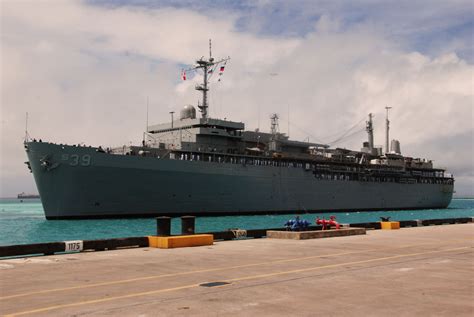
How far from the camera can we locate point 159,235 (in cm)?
1889

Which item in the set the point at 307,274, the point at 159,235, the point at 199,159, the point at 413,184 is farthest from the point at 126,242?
the point at 413,184

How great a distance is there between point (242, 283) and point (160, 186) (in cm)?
4335

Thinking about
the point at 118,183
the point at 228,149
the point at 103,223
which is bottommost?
the point at 103,223

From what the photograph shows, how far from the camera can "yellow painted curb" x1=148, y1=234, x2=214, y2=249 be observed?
1819 centimetres

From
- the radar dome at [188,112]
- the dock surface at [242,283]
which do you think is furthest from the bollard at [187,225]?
the radar dome at [188,112]

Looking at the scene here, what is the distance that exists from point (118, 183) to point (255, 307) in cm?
4410

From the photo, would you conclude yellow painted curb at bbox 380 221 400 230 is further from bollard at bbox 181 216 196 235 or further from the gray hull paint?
the gray hull paint

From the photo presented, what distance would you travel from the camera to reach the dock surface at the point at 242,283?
8125 mm

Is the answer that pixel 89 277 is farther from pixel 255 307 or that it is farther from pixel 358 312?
pixel 358 312

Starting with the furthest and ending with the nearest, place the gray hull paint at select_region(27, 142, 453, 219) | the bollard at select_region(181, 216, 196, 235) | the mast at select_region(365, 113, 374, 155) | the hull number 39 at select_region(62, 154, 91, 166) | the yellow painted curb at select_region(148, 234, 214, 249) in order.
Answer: the mast at select_region(365, 113, 374, 155) → the gray hull paint at select_region(27, 142, 453, 219) → the hull number 39 at select_region(62, 154, 91, 166) → the bollard at select_region(181, 216, 196, 235) → the yellow painted curb at select_region(148, 234, 214, 249)

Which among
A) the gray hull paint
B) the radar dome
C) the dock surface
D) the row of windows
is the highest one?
the radar dome

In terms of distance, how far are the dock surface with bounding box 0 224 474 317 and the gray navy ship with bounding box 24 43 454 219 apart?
34.2 m

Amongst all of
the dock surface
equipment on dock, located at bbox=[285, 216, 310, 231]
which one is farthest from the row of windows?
the dock surface

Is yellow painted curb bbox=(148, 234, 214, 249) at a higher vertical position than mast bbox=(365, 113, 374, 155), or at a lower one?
lower
